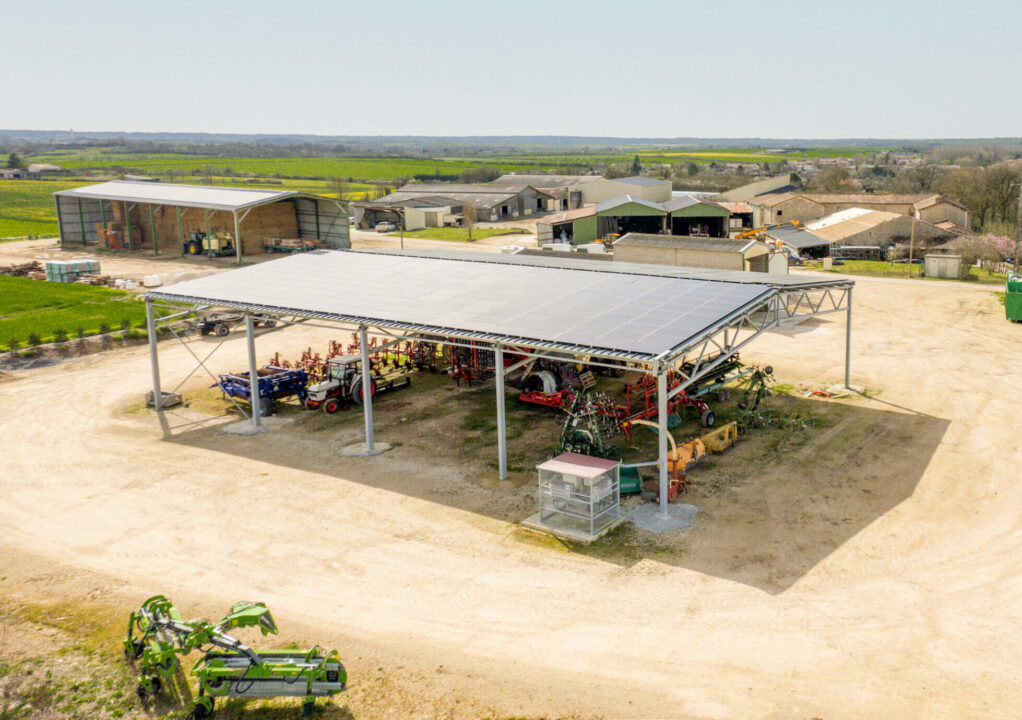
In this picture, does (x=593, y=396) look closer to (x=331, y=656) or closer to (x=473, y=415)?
(x=473, y=415)

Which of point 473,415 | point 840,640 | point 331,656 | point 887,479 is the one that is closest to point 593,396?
point 473,415

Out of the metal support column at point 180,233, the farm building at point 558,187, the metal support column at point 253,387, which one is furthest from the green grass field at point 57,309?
the farm building at point 558,187

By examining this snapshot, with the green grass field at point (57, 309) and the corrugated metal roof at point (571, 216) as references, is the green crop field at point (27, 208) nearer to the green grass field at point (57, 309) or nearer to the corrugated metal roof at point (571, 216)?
the green grass field at point (57, 309)

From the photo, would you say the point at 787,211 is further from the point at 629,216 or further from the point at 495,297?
the point at 495,297

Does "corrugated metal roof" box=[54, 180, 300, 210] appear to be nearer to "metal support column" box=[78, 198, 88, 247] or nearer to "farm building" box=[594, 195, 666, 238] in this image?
"metal support column" box=[78, 198, 88, 247]

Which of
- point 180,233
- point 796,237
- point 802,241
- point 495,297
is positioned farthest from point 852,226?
point 180,233

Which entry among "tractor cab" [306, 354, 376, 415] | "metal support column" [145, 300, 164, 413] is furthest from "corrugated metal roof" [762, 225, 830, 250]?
"metal support column" [145, 300, 164, 413]
